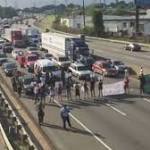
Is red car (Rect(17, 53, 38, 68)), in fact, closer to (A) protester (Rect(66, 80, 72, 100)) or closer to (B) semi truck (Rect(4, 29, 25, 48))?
(A) protester (Rect(66, 80, 72, 100))

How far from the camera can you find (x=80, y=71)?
155ft

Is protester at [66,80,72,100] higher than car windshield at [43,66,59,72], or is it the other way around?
car windshield at [43,66,59,72]

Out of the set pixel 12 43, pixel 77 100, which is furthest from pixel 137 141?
pixel 12 43

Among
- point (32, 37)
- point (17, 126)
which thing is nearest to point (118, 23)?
point (32, 37)

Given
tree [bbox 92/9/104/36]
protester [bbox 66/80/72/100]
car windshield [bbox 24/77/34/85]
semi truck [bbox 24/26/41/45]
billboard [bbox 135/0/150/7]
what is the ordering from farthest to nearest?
tree [bbox 92/9/104/36] < semi truck [bbox 24/26/41/45] < billboard [bbox 135/0/150/7] < car windshield [bbox 24/77/34/85] < protester [bbox 66/80/72/100]

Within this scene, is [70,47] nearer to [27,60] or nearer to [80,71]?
[27,60]

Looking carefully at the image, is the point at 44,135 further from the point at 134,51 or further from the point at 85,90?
the point at 134,51

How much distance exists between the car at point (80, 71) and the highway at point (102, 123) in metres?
7.20

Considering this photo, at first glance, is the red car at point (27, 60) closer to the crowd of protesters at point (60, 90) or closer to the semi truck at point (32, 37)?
the crowd of protesters at point (60, 90)

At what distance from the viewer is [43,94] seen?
3619cm

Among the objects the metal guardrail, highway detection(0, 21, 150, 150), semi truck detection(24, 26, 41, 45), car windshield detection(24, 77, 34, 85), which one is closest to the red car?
car windshield detection(24, 77, 34, 85)

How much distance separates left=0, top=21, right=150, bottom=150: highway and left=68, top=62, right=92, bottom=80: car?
23.6ft

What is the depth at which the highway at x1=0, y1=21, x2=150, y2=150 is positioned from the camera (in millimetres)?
24875

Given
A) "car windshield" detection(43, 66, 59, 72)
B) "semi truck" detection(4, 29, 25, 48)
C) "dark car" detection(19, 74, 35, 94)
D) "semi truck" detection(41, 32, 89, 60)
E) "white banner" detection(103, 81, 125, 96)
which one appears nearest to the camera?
"white banner" detection(103, 81, 125, 96)
